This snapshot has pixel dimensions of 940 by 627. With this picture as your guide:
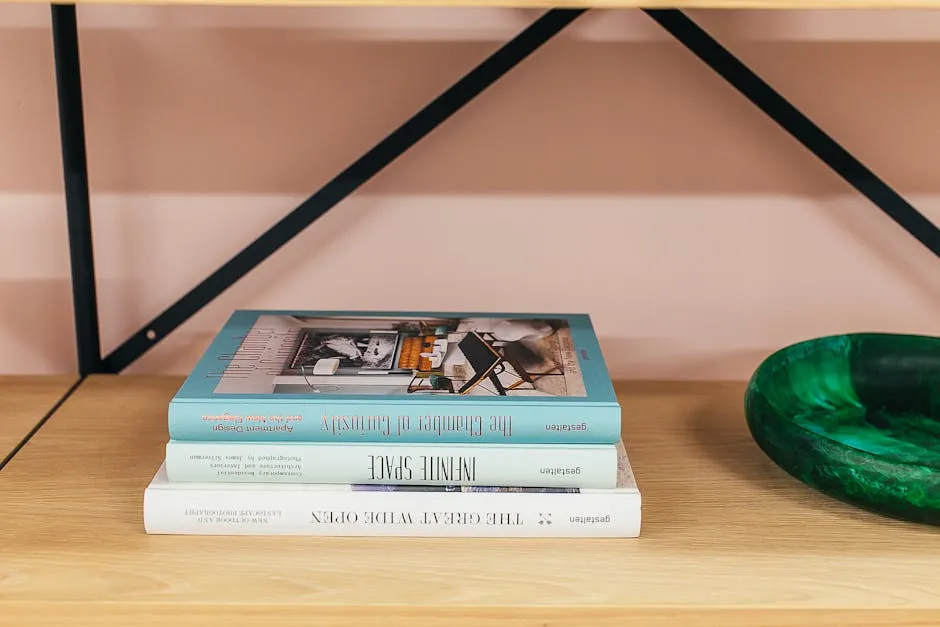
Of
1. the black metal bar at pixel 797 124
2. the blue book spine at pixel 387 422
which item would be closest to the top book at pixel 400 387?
the blue book spine at pixel 387 422

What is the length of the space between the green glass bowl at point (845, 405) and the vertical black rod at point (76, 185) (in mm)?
642

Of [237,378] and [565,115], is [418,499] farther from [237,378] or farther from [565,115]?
[565,115]

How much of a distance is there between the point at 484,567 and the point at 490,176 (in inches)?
18.0

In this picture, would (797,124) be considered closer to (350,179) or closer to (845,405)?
(845,405)

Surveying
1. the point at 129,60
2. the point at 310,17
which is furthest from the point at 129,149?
the point at 310,17

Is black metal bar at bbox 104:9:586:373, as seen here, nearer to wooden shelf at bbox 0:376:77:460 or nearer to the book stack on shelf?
wooden shelf at bbox 0:376:77:460

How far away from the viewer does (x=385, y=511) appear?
69 centimetres

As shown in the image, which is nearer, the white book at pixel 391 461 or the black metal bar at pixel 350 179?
the white book at pixel 391 461

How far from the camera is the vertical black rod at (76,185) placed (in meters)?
0.91

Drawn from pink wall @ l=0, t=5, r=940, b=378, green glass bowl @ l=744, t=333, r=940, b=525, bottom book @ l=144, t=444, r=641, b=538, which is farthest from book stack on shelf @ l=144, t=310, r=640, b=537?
pink wall @ l=0, t=5, r=940, b=378

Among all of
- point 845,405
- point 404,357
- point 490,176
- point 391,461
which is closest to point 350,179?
point 490,176

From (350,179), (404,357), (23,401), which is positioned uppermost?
(350,179)

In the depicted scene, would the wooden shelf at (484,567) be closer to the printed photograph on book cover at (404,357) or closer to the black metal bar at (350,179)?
the printed photograph on book cover at (404,357)

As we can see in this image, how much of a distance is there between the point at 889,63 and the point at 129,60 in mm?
740
